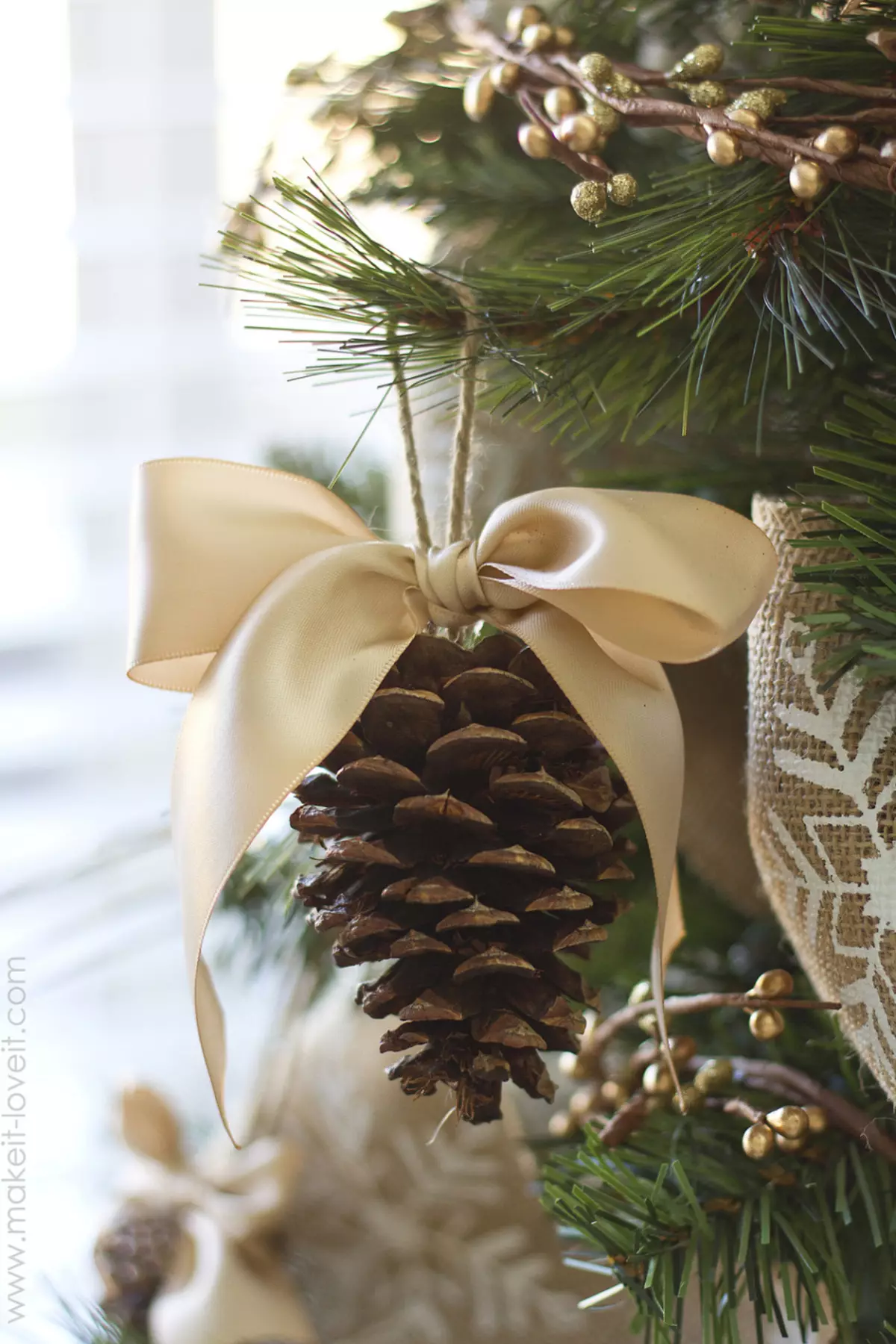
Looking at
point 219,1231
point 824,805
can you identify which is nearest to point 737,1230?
point 824,805

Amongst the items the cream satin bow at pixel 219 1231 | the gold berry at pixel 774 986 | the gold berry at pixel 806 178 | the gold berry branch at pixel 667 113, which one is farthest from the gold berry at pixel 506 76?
the cream satin bow at pixel 219 1231

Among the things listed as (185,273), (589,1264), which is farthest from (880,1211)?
(185,273)

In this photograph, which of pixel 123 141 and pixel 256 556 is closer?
pixel 256 556

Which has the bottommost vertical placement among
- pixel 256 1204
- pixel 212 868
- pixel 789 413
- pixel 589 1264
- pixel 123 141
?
pixel 256 1204

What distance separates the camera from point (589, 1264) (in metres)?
0.35

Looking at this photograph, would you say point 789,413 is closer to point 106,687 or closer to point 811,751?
point 811,751

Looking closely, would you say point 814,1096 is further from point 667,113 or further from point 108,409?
point 108,409

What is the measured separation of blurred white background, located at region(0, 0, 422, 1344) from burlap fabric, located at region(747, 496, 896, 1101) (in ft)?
Result: 1.40

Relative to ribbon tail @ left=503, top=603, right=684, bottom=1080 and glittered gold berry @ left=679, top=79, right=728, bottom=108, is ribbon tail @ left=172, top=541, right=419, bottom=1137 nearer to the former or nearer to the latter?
ribbon tail @ left=503, top=603, right=684, bottom=1080

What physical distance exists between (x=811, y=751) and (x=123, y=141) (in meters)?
0.74

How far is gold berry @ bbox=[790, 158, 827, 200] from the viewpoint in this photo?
0.27 metres

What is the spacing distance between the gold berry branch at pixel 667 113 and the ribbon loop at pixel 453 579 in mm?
104

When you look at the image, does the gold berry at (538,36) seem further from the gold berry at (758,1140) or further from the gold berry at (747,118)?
the gold berry at (758,1140)

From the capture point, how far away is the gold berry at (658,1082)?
40 cm
